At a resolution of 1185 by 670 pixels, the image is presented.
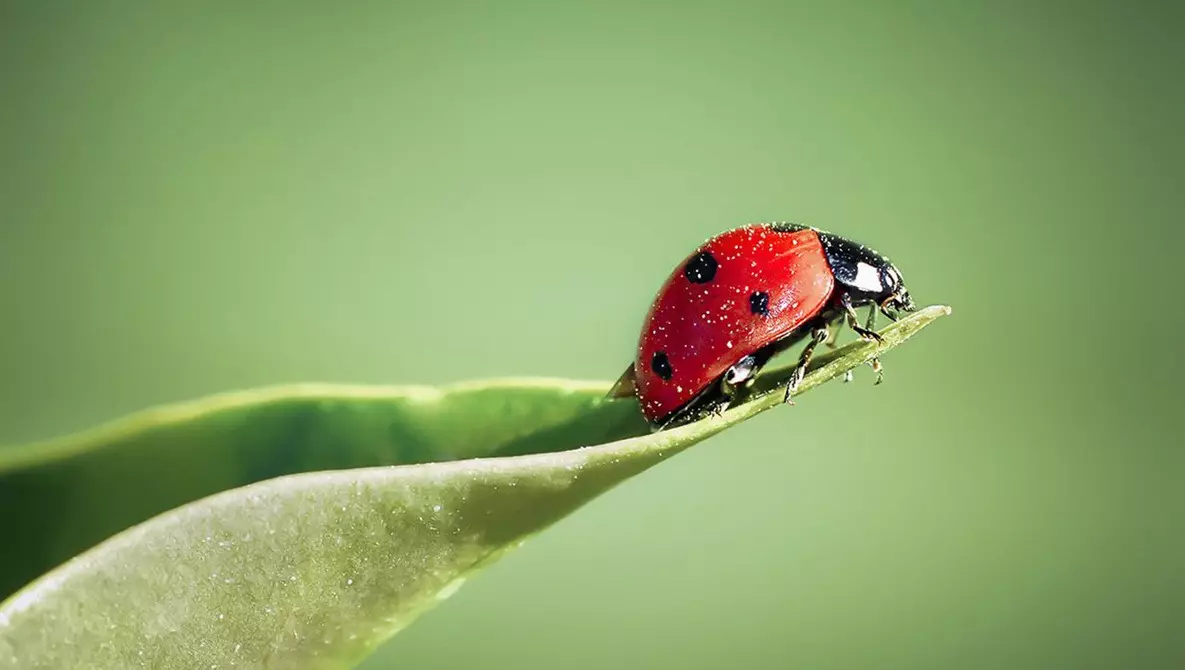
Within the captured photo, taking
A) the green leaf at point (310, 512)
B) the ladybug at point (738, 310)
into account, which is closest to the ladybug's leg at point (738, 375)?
the ladybug at point (738, 310)

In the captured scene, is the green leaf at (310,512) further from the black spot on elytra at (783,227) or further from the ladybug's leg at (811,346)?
the black spot on elytra at (783,227)

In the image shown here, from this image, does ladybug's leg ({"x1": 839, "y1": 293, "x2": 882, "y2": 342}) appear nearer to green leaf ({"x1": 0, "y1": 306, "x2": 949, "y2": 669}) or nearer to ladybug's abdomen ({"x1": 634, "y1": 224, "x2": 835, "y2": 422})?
ladybug's abdomen ({"x1": 634, "y1": 224, "x2": 835, "y2": 422})

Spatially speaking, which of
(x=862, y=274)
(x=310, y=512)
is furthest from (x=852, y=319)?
(x=310, y=512)

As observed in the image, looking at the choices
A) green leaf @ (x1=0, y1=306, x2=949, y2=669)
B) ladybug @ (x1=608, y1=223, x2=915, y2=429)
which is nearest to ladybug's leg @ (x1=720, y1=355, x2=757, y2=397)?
ladybug @ (x1=608, y1=223, x2=915, y2=429)

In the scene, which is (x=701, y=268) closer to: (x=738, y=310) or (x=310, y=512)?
(x=738, y=310)

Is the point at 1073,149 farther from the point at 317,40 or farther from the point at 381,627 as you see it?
the point at 381,627

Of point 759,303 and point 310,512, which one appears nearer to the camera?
point 310,512
